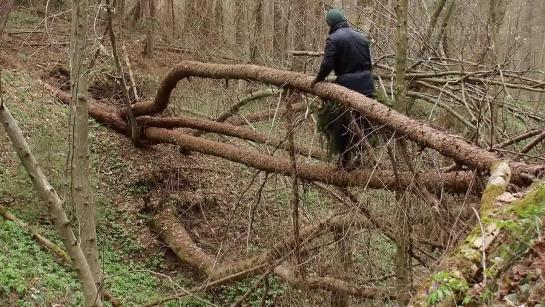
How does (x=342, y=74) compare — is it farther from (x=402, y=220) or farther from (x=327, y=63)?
(x=402, y=220)

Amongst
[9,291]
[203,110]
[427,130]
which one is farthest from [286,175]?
[203,110]

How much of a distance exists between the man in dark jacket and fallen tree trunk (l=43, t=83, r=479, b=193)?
224mm

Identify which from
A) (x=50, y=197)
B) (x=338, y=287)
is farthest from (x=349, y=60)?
(x=50, y=197)

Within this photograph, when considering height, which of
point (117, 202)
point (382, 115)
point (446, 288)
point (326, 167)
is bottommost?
point (117, 202)

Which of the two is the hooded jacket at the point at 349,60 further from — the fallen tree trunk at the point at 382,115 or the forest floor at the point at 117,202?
the forest floor at the point at 117,202

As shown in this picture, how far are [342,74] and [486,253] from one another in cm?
366

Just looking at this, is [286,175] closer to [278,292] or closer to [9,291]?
[278,292]

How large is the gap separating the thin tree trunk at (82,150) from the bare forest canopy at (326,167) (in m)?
0.02

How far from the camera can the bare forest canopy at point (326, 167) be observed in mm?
3730

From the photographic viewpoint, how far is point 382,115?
5.37 meters

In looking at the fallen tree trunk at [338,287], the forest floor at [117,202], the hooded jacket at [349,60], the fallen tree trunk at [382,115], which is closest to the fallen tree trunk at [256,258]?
the fallen tree trunk at [338,287]

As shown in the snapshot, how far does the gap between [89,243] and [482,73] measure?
5200 millimetres

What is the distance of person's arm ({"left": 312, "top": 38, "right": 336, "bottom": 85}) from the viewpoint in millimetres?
6027

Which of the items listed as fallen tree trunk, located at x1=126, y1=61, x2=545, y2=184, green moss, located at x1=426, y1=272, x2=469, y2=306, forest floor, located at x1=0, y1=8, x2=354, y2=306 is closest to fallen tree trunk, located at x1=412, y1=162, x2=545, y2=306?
green moss, located at x1=426, y1=272, x2=469, y2=306
